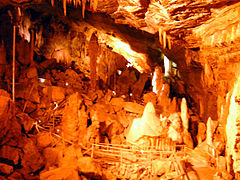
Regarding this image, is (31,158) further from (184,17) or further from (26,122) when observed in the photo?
(184,17)

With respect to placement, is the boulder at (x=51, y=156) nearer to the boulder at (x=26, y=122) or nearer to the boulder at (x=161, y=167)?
the boulder at (x=26, y=122)

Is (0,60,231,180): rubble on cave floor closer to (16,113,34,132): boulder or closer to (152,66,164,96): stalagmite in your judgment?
(16,113,34,132): boulder

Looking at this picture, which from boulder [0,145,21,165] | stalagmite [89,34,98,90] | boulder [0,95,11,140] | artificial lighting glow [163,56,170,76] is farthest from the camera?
artificial lighting glow [163,56,170,76]

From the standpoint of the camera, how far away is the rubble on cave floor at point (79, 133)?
1030cm

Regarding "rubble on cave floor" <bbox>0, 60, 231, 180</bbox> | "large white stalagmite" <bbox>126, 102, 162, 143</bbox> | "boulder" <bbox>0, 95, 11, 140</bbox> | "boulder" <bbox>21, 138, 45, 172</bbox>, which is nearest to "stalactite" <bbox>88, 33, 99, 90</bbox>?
"rubble on cave floor" <bbox>0, 60, 231, 180</bbox>

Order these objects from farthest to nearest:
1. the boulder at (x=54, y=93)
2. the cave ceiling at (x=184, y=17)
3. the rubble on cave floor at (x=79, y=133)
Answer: the boulder at (x=54, y=93), the rubble on cave floor at (x=79, y=133), the cave ceiling at (x=184, y=17)

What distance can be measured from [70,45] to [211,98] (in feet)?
41.5

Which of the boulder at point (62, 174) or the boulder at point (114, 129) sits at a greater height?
the boulder at point (114, 129)

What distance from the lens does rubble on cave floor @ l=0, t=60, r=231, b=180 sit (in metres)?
10.3

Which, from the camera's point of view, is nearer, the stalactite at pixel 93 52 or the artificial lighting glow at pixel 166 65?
the stalactite at pixel 93 52

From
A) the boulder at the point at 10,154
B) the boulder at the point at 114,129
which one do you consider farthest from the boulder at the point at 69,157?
the boulder at the point at 114,129

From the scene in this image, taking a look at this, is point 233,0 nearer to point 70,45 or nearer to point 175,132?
point 175,132

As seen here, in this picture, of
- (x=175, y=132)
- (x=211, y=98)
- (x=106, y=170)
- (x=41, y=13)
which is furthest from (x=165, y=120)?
(x=41, y=13)

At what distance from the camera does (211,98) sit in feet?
59.0
